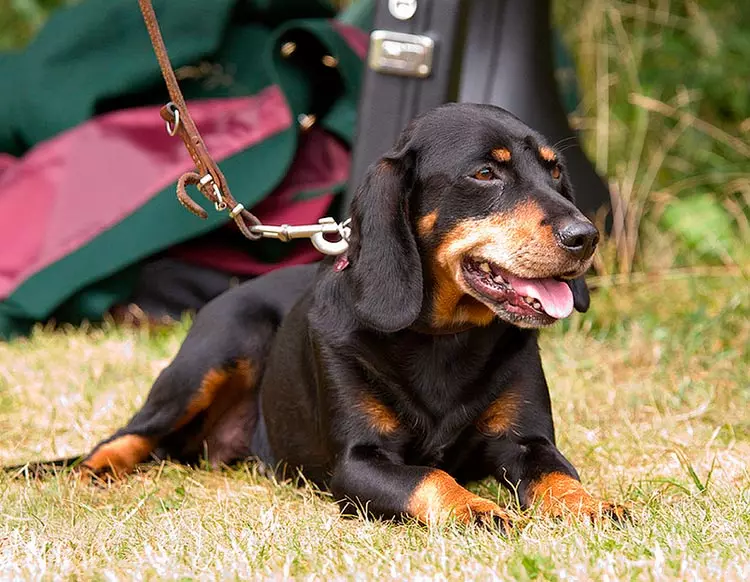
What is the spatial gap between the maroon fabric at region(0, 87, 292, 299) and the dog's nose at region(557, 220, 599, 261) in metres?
2.97

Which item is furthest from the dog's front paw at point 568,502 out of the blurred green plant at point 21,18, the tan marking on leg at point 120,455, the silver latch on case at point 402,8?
the blurred green plant at point 21,18

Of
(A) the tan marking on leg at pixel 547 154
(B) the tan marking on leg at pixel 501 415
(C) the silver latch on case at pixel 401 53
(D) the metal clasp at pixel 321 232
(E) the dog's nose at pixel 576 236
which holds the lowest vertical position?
(B) the tan marking on leg at pixel 501 415

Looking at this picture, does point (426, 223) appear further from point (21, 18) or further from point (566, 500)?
point (21, 18)

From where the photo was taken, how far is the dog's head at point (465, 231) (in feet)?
9.78

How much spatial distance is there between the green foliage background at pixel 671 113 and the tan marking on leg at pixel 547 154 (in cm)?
312

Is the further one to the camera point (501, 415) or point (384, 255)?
point (501, 415)

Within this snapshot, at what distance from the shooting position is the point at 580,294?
3367 millimetres

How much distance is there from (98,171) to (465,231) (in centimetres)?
309

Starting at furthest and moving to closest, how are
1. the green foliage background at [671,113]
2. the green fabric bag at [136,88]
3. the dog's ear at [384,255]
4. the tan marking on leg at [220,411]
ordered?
the green foliage background at [671,113], the green fabric bag at [136,88], the tan marking on leg at [220,411], the dog's ear at [384,255]

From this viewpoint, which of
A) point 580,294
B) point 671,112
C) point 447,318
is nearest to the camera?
point 447,318

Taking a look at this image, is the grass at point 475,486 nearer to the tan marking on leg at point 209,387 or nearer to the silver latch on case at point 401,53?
the tan marking on leg at point 209,387

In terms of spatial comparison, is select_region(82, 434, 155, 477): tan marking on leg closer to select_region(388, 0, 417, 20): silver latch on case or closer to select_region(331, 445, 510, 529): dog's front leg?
select_region(331, 445, 510, 529): dog's front leg

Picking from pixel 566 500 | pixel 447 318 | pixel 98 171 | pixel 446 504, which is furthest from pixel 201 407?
pixel 98 171

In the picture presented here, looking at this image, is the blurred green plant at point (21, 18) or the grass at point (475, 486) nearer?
the grass at point (475, 486)
